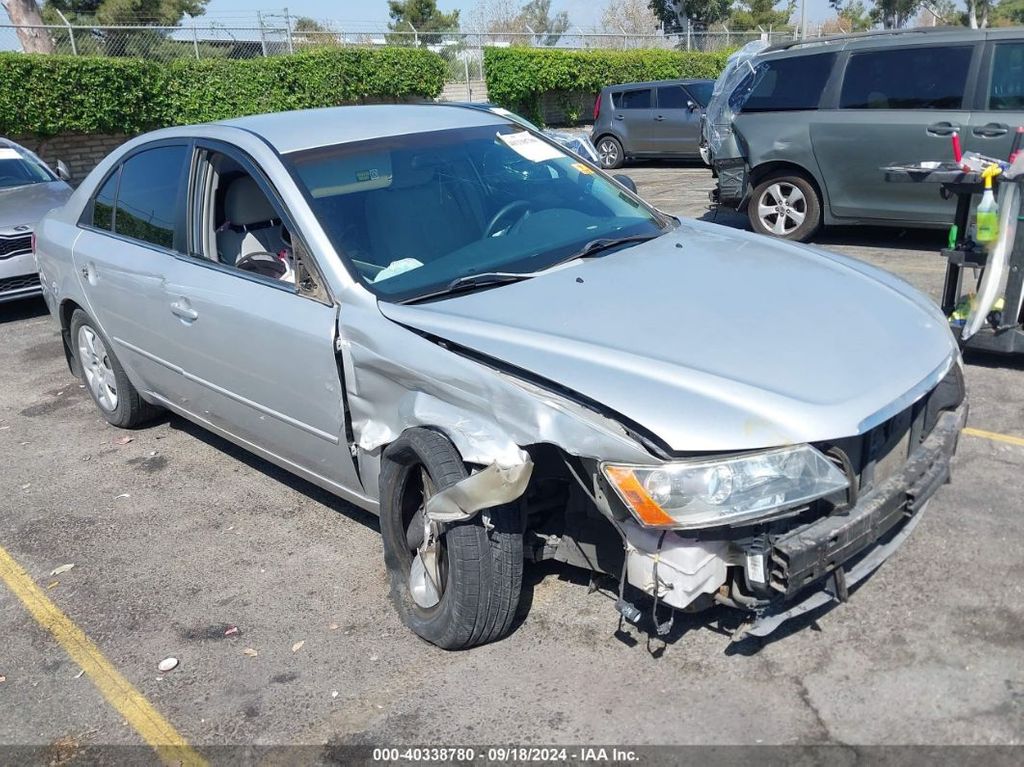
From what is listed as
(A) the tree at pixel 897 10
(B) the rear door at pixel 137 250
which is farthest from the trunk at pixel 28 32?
(A) the tree at pixel 897 10

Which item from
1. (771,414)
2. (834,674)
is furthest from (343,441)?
(834,674)

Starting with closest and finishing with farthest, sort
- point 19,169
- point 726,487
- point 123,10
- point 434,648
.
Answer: point 726,487, point 434,648, point 19,169, point 123,10

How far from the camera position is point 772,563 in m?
2.58

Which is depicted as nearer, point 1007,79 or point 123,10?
point 1007,79

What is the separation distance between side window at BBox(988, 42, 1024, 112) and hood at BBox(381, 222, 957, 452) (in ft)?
16.4

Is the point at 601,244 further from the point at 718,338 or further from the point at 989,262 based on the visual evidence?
the point at 989,262

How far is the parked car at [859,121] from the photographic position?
7.59m

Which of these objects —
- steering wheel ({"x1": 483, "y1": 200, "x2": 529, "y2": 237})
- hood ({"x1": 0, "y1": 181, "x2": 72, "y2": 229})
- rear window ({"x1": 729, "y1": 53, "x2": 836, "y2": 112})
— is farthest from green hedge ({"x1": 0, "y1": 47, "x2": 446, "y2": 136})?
steering wheel ({"x1": 483, "y1": 200, "x2": 529, "y2": 237})

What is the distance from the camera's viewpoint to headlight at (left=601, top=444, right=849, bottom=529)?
2512 millimetres

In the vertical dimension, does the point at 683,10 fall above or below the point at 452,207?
above

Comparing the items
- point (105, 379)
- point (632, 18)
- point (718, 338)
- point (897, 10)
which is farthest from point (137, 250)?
point (897, 10)

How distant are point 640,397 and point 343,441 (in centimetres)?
133

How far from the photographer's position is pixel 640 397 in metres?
2.63

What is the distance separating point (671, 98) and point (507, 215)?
1400cm
